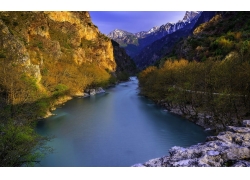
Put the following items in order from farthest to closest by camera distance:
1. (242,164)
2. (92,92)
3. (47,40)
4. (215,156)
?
1. (47,40)
2. (92,92)
3. (215,156)
4. (242,164)

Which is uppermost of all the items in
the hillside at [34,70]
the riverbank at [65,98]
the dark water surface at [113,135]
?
the hillside at [34,70]

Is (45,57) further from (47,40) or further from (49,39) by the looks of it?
(49,39)

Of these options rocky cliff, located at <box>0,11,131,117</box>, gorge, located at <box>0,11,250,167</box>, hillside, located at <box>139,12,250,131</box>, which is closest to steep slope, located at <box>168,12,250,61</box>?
hillside, located at <box>139,12,250,131</box>

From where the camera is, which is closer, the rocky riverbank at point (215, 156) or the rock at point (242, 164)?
the rock at point (242, 164)

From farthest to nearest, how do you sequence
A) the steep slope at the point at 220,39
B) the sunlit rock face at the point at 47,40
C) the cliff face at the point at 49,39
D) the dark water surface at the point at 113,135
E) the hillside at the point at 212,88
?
the steep slope at the point at 220,39 → the cliff face at the point at 49,39 → the sunlit rock face at the point at 47,40 → the hillside at the point at 212,88 → the dark water surface at the point at 113,135

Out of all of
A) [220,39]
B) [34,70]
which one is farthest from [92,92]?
[220,39]

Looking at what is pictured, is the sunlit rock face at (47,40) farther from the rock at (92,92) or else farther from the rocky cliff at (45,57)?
the rock at (92,92)

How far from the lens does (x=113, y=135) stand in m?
18.5

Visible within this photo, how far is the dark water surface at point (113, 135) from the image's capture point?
1393 centimetres

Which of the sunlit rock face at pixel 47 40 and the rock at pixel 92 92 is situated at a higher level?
the sunlit rock face at pixel 47 40

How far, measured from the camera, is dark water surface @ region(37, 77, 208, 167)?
13.9m

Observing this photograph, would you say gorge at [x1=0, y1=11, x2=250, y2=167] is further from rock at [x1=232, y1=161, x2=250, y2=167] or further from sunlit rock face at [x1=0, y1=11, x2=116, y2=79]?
sunlit rock face at [x1=0, y1=11, x2=116, y2=79]

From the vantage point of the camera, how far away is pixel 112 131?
64.3ft

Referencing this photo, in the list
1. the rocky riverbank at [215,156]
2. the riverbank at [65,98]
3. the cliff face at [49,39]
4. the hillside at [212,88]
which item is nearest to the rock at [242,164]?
the rocky riverbank at [215,156]
